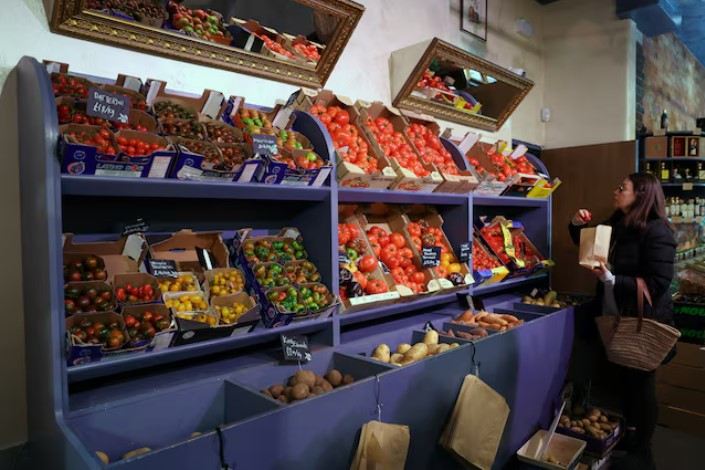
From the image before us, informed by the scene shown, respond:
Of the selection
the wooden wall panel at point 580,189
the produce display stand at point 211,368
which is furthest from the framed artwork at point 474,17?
the produce display stand at point 211,368

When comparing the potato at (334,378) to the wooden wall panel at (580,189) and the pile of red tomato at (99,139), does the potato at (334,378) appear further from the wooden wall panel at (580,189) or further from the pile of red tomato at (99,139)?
the wooden wall panel at (580,189)

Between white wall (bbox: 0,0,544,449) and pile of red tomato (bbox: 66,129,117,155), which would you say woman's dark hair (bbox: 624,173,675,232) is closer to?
white wall (bbox: 0,0,544,449)

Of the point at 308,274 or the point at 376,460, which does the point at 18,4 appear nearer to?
the point at 308,274

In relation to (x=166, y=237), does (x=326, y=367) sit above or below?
below

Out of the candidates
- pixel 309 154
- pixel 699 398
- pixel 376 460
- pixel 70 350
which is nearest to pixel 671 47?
pixel 699 398

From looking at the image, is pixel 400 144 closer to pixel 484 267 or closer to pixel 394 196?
pixel 394 196

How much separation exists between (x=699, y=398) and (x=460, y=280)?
2.49 meters

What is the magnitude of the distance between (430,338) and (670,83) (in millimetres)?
7005

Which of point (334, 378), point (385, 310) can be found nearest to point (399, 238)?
point (385, 310)

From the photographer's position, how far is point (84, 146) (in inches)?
61.9

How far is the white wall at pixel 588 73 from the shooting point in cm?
511

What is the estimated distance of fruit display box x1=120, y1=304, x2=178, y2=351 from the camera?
175 centimetres

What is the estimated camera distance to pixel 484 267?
358cm

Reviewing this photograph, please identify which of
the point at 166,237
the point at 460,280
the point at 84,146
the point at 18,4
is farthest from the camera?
the point at 460,280
